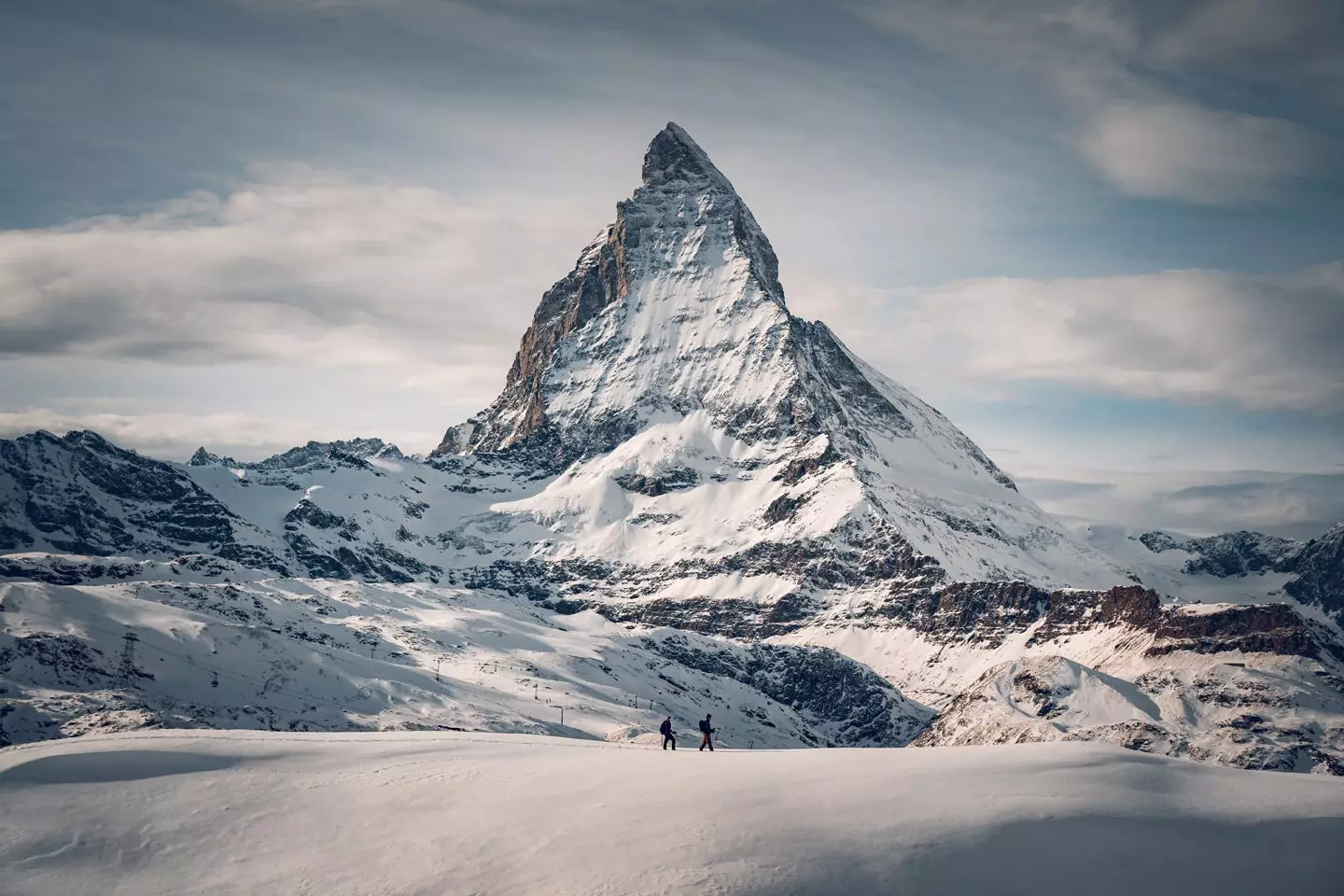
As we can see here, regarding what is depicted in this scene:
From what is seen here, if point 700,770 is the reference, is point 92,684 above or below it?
below

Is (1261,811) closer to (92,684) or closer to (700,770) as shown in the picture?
(700,770)

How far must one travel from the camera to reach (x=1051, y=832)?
141 ft

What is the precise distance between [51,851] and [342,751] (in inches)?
567

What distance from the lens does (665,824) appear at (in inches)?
1724

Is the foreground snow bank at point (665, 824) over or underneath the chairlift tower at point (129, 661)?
over

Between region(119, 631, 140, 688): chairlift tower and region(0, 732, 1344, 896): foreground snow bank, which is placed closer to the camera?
region(0, 732, 1344, 896): foreground snow bank

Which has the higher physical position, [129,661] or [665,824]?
[665,824]

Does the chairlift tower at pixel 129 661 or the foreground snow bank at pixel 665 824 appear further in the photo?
the chairlift tower at pixel 129 661

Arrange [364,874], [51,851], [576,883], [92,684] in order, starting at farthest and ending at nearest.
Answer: [92,684]
[51,851]
[364,874]
[576,883]

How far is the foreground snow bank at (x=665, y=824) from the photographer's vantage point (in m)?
41.0

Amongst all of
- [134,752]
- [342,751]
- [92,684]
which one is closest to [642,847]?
[342,751]

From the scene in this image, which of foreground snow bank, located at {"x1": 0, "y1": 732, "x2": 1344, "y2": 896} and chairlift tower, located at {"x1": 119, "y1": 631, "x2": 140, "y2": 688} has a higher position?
foreground snow bank, located at {"x1": 0, "y1": 732, "x2": 1344, "y2": 896}

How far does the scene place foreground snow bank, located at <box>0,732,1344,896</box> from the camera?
4097 centimetres

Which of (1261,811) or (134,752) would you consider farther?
(134,752)
